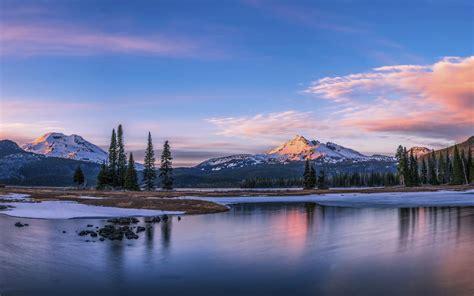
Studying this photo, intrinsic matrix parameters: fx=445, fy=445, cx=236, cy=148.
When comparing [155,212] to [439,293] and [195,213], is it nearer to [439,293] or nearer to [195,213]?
[195,213]

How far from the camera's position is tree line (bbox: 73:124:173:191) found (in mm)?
116062

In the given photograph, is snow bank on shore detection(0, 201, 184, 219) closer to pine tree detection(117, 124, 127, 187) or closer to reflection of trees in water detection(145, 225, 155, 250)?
reflection of trees in water detection(145, 225, 155, 250)

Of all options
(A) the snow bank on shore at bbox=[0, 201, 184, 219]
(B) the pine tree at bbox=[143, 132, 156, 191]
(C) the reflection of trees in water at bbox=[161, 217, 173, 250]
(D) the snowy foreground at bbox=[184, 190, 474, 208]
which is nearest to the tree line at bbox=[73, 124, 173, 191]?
(B) the pine tree at bbox=[143, 132, 156, 191]

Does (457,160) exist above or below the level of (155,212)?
above

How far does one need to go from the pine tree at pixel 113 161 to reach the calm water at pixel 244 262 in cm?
8335

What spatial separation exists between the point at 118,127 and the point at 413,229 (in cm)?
10327

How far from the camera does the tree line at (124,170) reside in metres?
116

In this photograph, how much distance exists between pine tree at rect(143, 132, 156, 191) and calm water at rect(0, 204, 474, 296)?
8726 centimetres

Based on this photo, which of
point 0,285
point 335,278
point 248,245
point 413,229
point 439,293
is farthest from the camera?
point 413,229

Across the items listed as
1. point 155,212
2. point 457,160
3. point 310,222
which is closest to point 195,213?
point 155,212

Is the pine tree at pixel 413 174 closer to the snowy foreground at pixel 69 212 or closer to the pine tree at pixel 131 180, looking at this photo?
the pine tree at pixel 131 180

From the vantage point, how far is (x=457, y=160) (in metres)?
144

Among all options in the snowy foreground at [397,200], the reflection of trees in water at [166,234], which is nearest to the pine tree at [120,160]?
the snowy foreground at [397,200]

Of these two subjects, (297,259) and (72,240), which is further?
(72,240)
